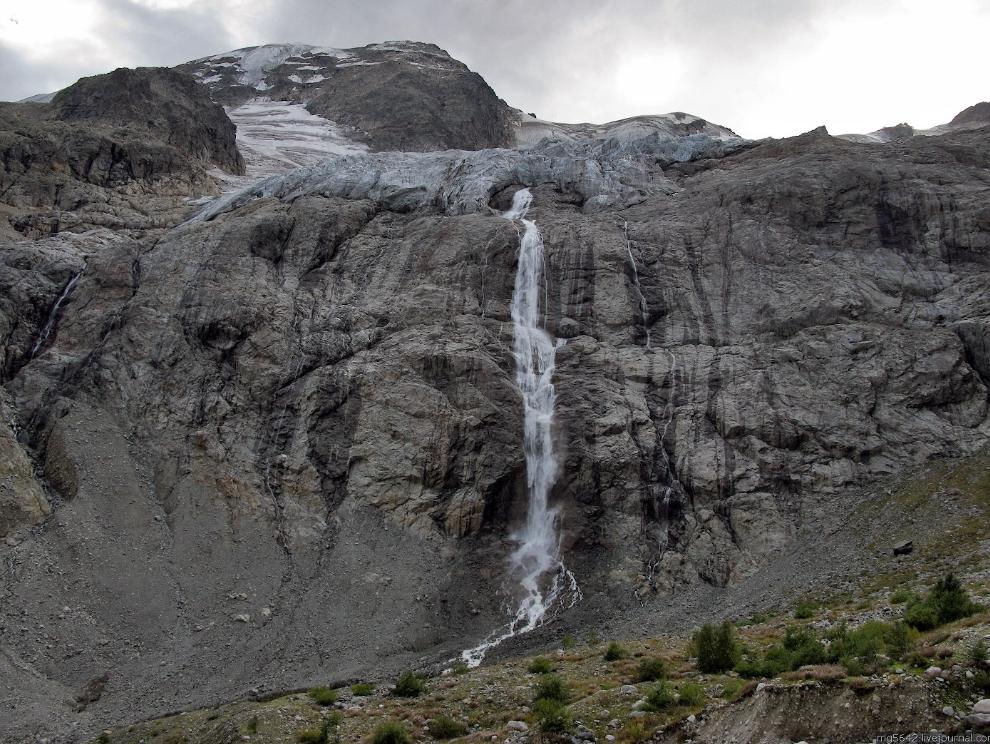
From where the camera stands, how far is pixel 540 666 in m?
20.6

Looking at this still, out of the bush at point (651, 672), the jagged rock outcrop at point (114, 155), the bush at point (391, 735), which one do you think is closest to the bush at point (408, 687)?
the bush at point (391, 735)

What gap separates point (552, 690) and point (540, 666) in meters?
3.74

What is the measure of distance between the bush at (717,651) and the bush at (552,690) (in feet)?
10.9

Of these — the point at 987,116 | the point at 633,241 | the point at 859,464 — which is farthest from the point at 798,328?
the point at 987,116

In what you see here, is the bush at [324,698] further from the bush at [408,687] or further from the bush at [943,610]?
the bush at [943,610]

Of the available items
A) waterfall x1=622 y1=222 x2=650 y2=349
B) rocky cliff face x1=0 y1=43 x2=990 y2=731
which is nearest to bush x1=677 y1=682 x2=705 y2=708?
rocky cliff face x1=0 y1=43 x2=990 y2=731

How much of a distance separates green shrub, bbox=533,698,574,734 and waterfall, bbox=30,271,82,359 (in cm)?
3955

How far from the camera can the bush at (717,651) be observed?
669 inches

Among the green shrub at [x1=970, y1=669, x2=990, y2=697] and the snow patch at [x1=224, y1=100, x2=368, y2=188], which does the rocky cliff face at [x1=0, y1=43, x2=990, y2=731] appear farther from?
the snow patch at [x1=224, y1=100, x2=368, y2=188]

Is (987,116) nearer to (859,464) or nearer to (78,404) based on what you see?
(859,464)

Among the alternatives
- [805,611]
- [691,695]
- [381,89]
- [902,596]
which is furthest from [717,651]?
A: [381,89]

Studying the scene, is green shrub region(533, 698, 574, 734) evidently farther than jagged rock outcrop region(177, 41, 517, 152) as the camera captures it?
No

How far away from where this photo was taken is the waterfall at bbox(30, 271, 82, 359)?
4306 cm

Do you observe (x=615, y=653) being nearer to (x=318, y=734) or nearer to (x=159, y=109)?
(x=318, y=734)
